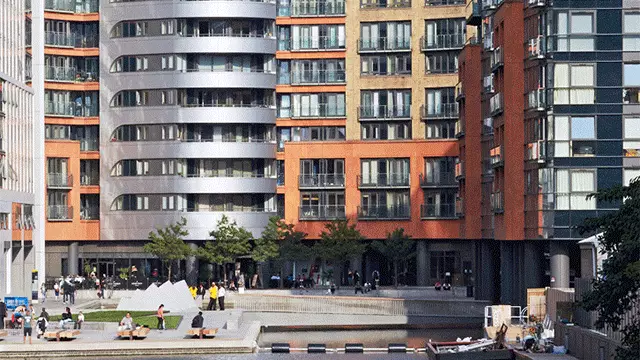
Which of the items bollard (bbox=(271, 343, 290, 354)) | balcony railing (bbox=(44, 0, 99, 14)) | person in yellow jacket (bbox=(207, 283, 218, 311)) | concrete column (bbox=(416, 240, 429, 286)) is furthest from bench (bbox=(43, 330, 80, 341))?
balcony railing (bbox=(44, 0, 99, 14))

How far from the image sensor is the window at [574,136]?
305 ft

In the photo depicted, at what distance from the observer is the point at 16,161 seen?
4756 inches

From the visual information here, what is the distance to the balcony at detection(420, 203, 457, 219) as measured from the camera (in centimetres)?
14138

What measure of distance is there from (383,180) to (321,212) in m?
5.69

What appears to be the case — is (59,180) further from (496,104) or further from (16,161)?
(496,104)

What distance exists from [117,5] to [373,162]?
24.0 m

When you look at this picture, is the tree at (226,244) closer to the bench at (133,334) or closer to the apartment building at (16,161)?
the apartment building at (16,161)

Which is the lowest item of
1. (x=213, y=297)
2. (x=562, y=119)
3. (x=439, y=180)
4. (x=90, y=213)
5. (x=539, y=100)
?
(x=213, y=297)

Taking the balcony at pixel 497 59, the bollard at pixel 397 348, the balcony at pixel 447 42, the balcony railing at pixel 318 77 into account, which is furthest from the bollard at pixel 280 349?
the balcony railing at pixel 318 77

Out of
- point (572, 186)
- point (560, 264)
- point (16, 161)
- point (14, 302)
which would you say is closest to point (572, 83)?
point (572, 186)

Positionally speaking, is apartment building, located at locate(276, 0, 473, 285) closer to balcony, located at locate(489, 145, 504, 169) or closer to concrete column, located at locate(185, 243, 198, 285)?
concrete column, located at locate(185, 243, 198, 285)

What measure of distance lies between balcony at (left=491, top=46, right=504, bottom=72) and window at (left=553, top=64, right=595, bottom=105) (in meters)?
7.81

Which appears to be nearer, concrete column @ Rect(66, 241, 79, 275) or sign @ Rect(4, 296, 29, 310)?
sign @ Rect(4, 296, 29, 310)

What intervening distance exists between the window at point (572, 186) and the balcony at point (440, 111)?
47.4 metres
